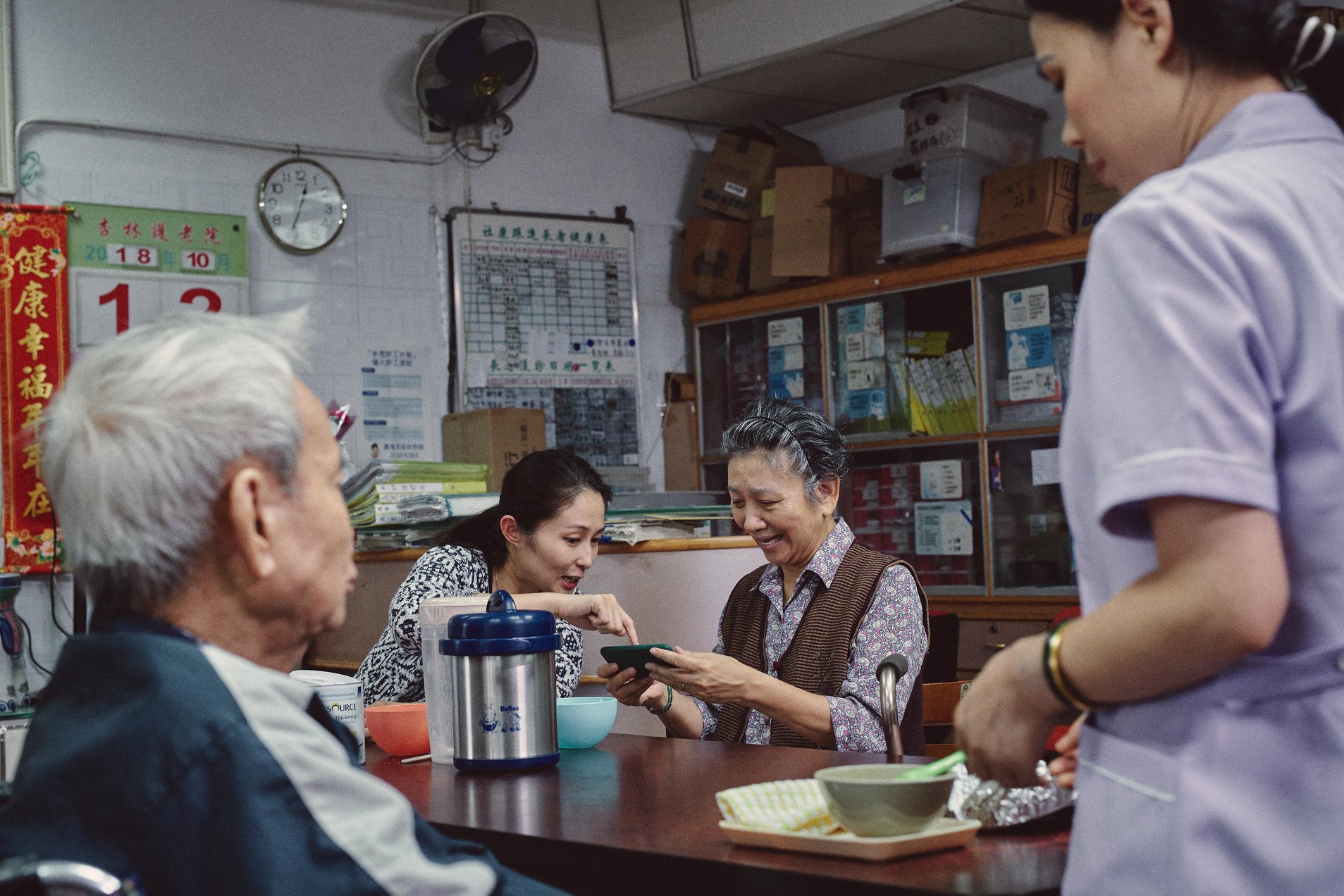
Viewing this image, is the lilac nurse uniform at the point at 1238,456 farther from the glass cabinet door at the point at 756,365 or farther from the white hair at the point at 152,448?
the glass cabinet door at the point at 756,365

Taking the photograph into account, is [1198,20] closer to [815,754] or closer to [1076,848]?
[1076,848]

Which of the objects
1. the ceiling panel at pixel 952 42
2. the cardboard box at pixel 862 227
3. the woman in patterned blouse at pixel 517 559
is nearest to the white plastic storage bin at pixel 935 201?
the cardboard box at pixel 862 227

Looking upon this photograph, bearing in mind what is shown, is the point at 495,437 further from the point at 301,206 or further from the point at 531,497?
Result: the point at 531,497

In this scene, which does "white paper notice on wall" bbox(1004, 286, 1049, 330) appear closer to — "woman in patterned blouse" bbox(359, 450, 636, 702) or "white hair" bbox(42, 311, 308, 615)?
"woman in patterned blouse" bbox(359, 450, 636, 702)

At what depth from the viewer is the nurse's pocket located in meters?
0.90

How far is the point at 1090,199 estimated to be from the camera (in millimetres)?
4398

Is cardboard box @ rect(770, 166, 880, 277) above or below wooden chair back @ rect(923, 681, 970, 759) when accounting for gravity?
above

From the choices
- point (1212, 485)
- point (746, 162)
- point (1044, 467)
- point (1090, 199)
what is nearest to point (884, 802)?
point (1212, 485)

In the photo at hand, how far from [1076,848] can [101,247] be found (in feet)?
13.6

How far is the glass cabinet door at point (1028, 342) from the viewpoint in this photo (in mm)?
4469

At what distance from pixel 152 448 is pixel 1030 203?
3.86 m

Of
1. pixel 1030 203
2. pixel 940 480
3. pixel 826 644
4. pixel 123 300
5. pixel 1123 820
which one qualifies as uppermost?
pixel 1030 203

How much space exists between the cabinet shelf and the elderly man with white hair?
361 cm

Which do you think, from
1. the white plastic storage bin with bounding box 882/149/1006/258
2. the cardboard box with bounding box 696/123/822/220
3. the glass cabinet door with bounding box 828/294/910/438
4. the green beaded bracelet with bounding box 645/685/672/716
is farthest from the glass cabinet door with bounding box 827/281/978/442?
the green beaded bracelet with bounding box 645/685/672/716
